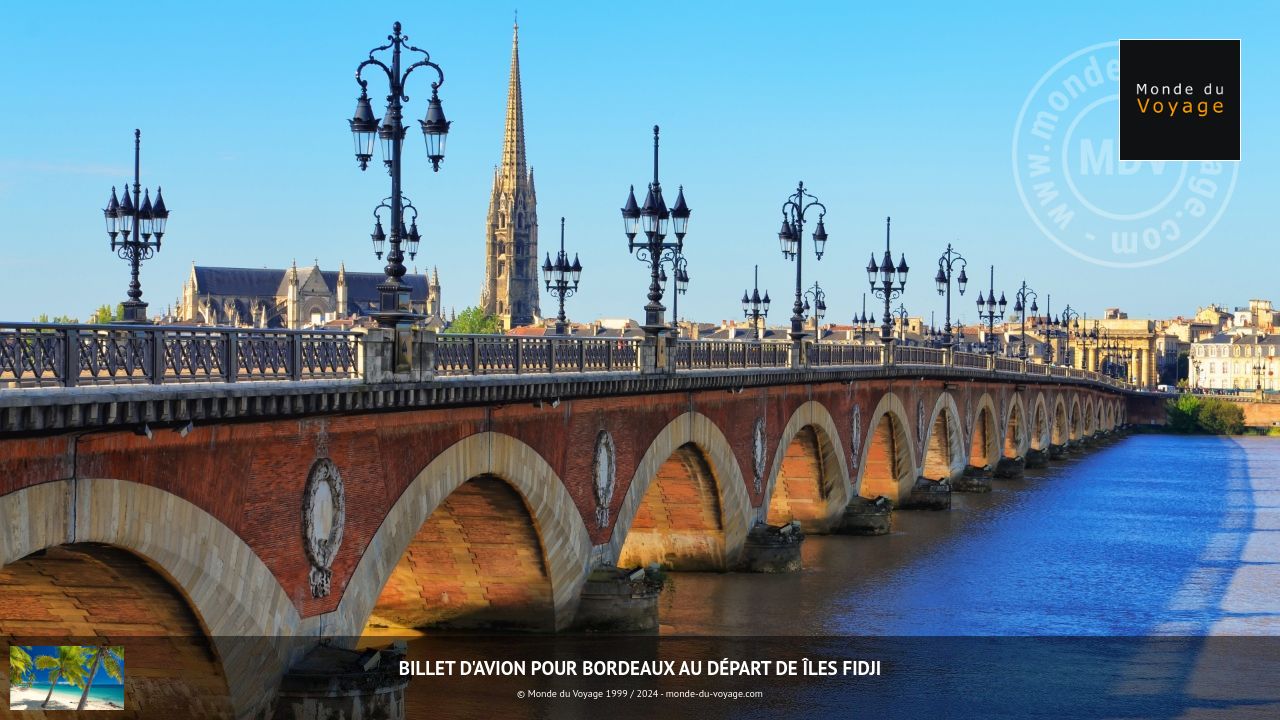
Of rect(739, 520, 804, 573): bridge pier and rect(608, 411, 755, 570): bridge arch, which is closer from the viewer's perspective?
rect(608, 411, 755, 570): bridge arch

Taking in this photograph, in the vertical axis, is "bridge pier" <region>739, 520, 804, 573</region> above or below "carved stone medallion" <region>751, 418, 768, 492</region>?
below

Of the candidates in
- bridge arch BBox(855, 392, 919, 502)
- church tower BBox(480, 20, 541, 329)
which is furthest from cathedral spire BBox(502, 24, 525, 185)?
bridge arch BBox(855, 392, 919, 502)

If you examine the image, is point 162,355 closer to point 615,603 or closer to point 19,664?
point 19,664

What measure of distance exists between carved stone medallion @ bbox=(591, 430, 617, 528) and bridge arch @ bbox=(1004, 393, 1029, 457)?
60326mm

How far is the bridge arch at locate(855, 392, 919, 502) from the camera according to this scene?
2215 inches

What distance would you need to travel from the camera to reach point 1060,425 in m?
107

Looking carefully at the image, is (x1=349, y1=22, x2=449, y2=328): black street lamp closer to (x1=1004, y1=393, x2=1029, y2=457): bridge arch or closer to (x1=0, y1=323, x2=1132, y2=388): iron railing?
(x1=0, y1=323, x2=1132, y2=388): iron railing

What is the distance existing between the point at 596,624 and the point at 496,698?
4470 mm

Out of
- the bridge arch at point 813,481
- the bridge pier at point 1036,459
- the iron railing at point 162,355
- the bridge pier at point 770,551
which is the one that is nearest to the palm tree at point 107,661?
the iron railing at point 162,355

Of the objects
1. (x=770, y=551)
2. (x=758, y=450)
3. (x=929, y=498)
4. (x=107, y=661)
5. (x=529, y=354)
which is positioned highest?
(x=529, y=354)

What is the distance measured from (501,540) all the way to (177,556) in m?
10.9

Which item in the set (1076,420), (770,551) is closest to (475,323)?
(1076,420)

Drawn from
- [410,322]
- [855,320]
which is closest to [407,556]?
[410,322]

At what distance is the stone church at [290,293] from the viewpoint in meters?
134
